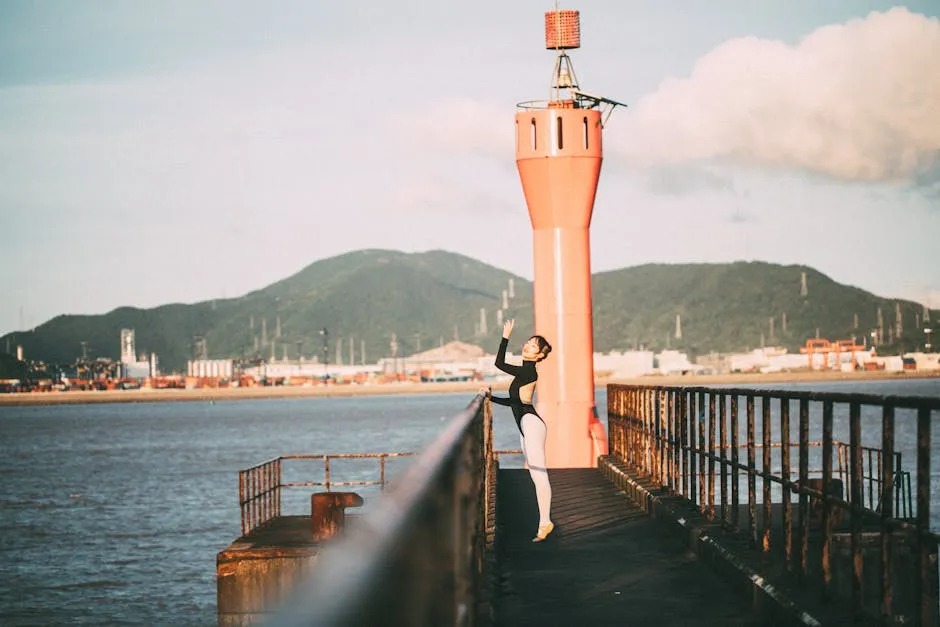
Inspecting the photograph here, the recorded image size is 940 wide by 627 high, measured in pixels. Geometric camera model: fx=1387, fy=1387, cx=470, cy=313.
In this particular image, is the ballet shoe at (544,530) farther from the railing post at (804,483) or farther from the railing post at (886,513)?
the railing post at (886,513)

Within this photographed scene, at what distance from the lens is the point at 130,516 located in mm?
60875

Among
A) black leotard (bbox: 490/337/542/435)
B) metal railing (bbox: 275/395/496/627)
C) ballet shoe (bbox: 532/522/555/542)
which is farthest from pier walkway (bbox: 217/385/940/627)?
black leotard (bbox: 490/337/542/435)

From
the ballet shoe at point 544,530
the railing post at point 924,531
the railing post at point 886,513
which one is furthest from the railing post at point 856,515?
the ballet shoe at point 544,530

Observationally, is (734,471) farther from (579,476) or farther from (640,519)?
(579,476)

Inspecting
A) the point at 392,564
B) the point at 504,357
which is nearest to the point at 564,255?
the point at 504,357

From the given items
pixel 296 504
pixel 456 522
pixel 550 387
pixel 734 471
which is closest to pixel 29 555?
pixel 296 504

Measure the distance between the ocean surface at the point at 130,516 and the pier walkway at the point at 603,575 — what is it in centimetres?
458

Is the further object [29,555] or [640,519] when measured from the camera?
[29,555]

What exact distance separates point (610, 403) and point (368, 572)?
23.1m

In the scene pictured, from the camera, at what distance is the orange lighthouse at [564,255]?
25.0 metres

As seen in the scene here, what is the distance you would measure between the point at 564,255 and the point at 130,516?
40.6m

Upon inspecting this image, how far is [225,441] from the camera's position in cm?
12950

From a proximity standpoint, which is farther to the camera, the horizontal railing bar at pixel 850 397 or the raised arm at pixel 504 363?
the raised arm at pixel 504 363

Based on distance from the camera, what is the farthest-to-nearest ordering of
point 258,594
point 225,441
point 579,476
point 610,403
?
point 225,441, point 610,403, point 579,476, point 258,594
